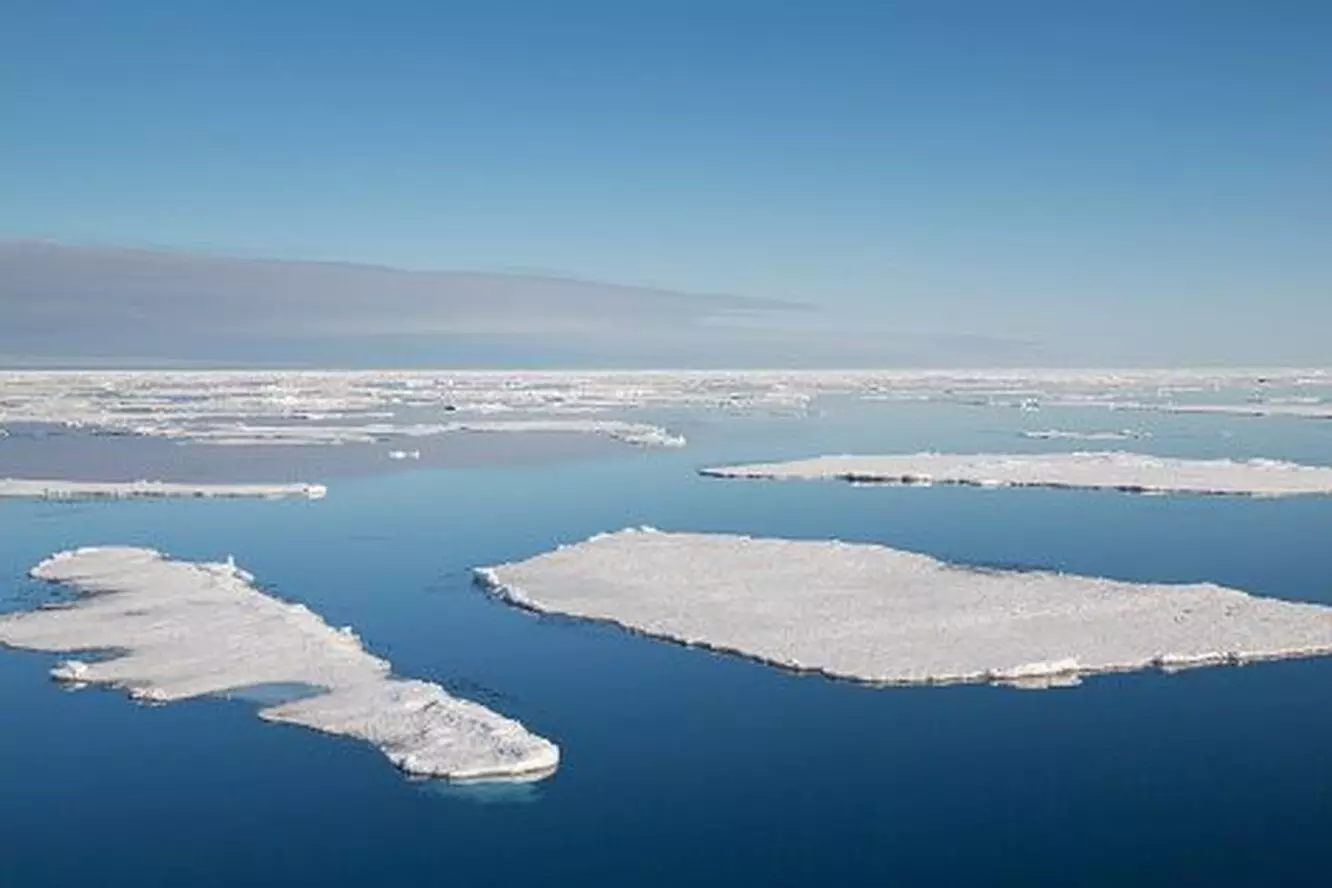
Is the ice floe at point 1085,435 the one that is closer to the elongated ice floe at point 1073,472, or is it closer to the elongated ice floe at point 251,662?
the elongated ice floe at point 1073,472

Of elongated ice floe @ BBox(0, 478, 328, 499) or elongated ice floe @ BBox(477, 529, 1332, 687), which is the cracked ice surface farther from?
elongated ice floe @ BBox(477, 529, 1332, 687)

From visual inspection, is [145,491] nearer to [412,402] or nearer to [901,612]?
[901,612]

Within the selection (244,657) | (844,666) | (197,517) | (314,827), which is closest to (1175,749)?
(844,666)

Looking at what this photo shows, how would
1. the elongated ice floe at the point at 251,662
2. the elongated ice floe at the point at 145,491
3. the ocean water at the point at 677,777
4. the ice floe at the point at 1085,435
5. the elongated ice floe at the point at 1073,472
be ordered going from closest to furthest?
the ocean water at the point at 677,777 → the elongated ice floe at the point at 251,662 → the elongated ice floe at the point at 145,491 → the elongated ice floe at the point at 1073,472 → the ice floe at the point at 1085,435

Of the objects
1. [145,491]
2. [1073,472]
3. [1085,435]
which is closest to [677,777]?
[145,491]

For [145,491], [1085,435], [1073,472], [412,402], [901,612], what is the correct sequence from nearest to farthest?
[901,612], [145,491], [1073,472], [1085,435], [412,402]

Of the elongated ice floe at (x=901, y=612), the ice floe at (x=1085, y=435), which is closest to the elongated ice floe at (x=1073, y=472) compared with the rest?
the ice floe at (x=1085, y=435)

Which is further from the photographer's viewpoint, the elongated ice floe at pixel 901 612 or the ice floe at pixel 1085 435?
the ice floe at pixel 1085 435

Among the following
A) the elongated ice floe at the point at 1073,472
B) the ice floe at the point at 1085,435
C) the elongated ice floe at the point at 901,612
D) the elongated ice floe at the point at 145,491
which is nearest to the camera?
the elongated ice floe at the point at 901,612
